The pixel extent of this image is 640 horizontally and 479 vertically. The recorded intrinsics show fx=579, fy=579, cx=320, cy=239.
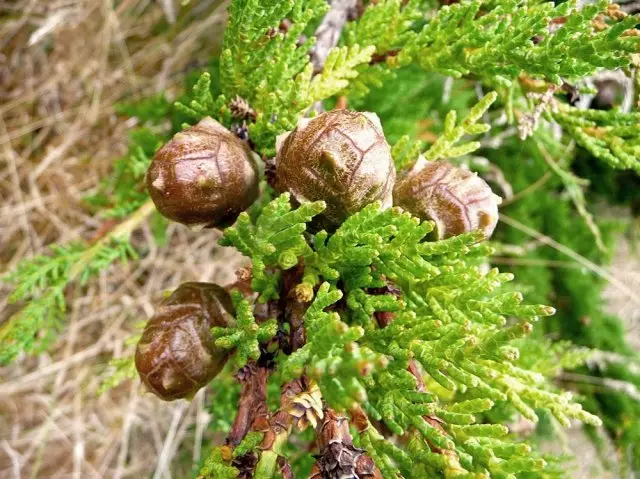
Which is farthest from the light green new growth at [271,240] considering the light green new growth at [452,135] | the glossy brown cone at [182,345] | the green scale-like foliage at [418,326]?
the light green new growth at [452,135]

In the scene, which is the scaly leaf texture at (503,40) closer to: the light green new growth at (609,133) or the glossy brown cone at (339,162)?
the light green new growth at (609,133)

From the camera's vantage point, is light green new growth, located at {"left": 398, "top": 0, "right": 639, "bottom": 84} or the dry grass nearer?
light green new growth, located at {"left": 398, "top": 0, "right": 639, "bottom": 84}

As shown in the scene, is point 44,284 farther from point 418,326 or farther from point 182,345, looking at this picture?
point 418,326

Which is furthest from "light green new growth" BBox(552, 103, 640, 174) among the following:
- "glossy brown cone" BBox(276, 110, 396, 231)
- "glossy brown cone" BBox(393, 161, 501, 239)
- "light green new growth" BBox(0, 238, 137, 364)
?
"light green new growth" BBox(0, 238, 137, 364)

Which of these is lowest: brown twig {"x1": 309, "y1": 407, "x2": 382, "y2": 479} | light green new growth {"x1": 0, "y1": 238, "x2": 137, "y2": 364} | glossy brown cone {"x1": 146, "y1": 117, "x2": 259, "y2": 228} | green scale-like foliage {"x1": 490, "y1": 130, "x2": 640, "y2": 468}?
green scale-like foliage {"x1": 490, "y1": 130, "x2": 640, "y2": 468}

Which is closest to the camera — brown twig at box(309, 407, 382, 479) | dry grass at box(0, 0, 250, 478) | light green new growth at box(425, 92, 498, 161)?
brown twig at box(309, 407, 382, 479)

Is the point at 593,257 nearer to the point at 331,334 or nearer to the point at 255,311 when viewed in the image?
the point at 255,311

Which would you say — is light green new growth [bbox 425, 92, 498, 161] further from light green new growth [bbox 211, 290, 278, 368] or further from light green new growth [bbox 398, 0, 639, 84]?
light green new growth [bbox 211, 290, 278, 368]

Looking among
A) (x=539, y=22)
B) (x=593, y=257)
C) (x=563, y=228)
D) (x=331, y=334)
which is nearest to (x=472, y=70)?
(x=539, y=22)
